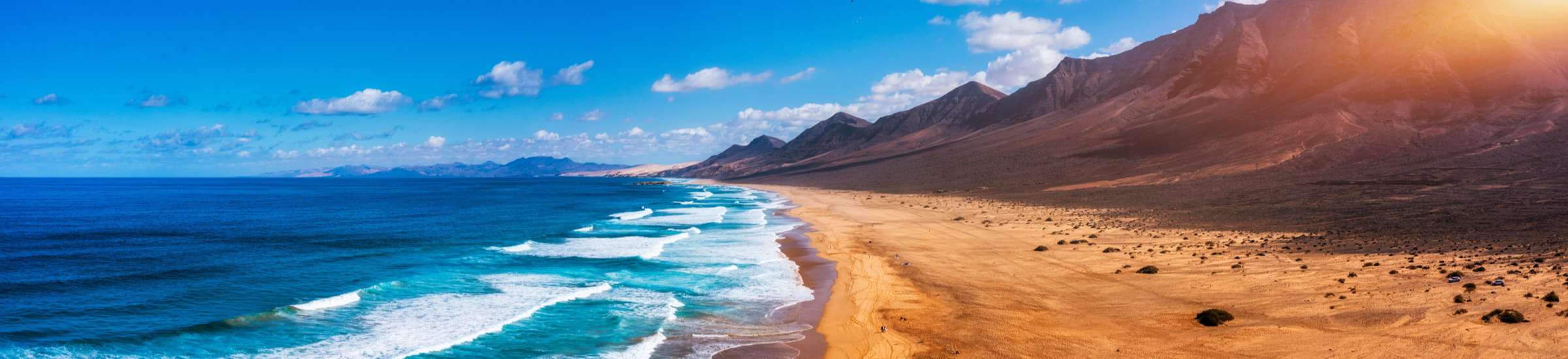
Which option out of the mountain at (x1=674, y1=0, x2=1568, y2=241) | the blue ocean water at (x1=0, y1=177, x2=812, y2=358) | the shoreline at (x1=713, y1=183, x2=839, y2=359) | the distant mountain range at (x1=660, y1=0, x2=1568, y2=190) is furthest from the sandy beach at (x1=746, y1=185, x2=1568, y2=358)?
the distant mountain range at (x1=660, y1=0, x2=1568, y2=190)

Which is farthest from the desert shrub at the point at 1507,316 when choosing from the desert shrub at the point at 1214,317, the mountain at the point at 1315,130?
the mountain at the point at 1315,130

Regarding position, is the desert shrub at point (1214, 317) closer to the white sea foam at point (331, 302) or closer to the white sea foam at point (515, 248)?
the white sea foam at point (331, 302)

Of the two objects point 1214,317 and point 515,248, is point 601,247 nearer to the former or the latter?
point 515,248

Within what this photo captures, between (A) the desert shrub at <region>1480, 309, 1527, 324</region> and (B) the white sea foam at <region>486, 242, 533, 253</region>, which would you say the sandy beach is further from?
(B) the white sea foam at <region>486, 242, 533, 253</region>

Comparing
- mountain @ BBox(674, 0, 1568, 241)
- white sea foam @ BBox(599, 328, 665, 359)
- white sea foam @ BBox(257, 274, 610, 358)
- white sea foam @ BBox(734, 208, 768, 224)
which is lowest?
white sea foam @ BBox(599, 328, 665, 359)

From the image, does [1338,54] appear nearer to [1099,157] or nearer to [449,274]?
[1099,157]
